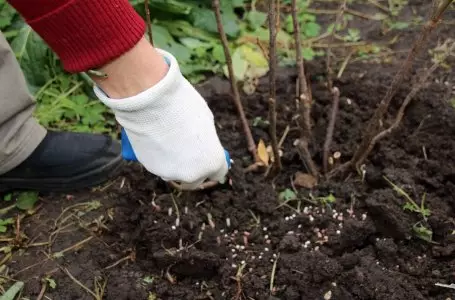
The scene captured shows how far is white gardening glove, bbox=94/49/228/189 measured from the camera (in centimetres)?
127

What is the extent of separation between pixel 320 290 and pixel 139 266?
0.51 m

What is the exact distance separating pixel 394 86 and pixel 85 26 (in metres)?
0.80

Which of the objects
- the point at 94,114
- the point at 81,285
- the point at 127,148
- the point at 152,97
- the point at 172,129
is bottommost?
the point at 81,285

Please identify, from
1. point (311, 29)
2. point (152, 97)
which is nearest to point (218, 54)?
point (311, 29)

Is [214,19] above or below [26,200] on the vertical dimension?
above

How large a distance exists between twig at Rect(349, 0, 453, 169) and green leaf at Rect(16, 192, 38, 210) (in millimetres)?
1032

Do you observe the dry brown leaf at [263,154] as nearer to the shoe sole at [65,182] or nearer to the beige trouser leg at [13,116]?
the shoe sole at [65,182]

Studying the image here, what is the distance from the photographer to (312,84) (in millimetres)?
2082

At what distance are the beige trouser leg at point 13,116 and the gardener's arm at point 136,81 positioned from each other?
536mm

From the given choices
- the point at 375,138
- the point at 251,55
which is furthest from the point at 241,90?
the point at 375,138

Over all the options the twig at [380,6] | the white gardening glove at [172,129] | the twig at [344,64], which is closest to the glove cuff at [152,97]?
the white gardening glove at [172,129]

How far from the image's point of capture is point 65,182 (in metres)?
1.85

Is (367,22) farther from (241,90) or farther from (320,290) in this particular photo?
(320,290)

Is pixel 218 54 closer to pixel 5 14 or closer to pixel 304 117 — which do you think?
pixel 304 117
